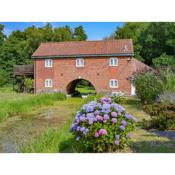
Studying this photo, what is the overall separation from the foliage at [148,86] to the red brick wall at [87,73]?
836cm

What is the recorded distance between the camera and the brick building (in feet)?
88.3

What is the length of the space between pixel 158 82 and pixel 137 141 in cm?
774

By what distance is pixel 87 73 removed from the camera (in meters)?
27.8

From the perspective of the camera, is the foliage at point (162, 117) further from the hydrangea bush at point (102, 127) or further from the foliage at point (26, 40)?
the foliage at point (26, 40)

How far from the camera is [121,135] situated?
7246mm

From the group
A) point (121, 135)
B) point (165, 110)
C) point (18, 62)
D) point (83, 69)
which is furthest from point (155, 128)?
point (18, 62)

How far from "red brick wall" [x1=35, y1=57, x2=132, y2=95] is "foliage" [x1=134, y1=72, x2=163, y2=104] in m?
8.36

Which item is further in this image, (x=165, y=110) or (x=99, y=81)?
(x=99, y=81)

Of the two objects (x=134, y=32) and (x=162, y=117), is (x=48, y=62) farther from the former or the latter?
(x=162, y=117)

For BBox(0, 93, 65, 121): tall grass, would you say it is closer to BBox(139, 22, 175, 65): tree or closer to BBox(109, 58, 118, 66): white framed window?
BBox(109, 58, 118, 66): white framed window

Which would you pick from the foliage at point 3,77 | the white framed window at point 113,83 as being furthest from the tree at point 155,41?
the foliage at point 3,77

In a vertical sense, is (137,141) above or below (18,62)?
below
